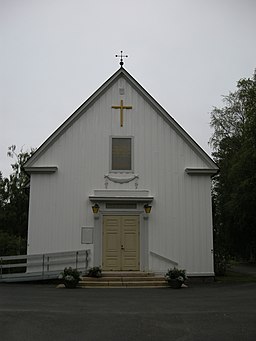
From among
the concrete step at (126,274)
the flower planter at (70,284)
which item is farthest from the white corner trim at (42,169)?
the flower planter at (70,284)

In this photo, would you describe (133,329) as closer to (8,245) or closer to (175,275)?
(175,275)

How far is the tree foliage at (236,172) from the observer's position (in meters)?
24.8

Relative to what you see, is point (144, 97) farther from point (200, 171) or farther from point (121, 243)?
point (121, 243)

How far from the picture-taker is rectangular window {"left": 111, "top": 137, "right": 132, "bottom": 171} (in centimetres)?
1986

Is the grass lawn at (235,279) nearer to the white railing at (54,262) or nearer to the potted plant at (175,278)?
the potted plant at (175,278)

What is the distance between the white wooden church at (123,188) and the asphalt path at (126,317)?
17.3ft

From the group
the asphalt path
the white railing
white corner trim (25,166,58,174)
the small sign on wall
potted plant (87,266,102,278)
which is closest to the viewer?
the asphalt path

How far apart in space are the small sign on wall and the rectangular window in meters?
2.76

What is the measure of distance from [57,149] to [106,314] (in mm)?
10860

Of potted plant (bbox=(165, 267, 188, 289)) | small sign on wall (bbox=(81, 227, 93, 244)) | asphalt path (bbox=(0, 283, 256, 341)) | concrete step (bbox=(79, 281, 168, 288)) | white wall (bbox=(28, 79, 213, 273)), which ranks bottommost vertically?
asphalt path (bbox=(0, 283, 256, 341))

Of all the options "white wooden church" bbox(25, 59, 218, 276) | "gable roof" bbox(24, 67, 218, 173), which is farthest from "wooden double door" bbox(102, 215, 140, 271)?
"gable roof" bbox(24, 67, 218, 173)

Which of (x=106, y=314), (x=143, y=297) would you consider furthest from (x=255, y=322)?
(x=143, y=297)

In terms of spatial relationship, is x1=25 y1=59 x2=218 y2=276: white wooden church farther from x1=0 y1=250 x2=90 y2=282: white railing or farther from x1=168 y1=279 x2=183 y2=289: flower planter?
x1=168 y1=279 x2=183 y2=289: flower planter

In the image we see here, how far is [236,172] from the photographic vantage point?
26094mm
